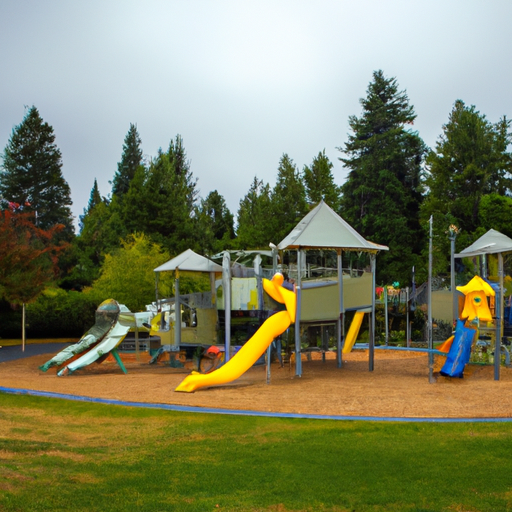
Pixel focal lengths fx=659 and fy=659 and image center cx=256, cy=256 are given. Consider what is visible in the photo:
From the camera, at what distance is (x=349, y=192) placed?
165 feet

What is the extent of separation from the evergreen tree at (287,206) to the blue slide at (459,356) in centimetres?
2614

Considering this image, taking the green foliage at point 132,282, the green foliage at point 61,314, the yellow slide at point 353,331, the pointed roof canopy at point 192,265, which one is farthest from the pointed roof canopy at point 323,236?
the green foliage at point 61,314

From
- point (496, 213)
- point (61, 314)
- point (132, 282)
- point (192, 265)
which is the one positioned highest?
point (496, 213)

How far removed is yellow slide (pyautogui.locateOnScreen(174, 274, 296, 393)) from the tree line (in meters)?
17.5

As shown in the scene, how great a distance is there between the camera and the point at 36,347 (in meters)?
31.0

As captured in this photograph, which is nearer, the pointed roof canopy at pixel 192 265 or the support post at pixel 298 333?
the support post at pixel 298 333

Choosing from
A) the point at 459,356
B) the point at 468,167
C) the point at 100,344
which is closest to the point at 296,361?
the point at 459,356

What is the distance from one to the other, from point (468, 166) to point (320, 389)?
1035 inches

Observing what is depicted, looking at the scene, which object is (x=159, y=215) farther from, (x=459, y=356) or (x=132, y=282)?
(x=459, y=356)

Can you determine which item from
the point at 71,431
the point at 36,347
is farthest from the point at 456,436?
the point at 36,347

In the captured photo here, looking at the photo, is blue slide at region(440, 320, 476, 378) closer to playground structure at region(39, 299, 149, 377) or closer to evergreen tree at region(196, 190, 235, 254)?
playground structure at region(39, 299, 149, 377)

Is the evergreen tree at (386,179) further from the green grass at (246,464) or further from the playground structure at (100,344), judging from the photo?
the green grass at (246,464)

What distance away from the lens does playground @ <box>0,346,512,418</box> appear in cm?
1222

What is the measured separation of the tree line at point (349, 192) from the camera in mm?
38812
